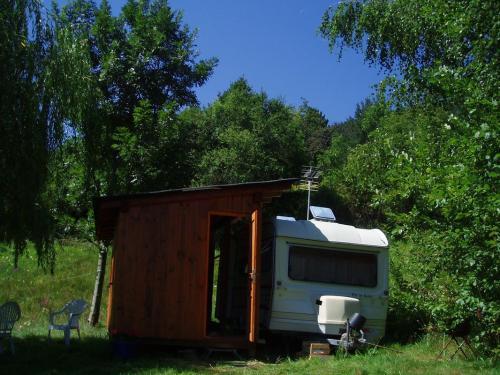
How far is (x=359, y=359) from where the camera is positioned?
8578 millimetres

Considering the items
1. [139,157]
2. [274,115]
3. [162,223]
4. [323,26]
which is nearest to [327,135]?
[274,115]

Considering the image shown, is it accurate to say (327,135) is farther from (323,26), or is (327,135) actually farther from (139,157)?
(139,157)

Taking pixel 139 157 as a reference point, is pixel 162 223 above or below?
below

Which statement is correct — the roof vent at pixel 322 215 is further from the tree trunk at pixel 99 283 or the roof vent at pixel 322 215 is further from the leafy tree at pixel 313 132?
the leafy tree at pixel 313 132

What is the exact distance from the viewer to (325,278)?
10.6 metres

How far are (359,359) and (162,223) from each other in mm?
4019

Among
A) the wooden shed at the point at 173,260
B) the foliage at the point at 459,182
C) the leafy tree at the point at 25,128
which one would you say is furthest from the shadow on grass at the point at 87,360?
the foliage at the point at 459,182

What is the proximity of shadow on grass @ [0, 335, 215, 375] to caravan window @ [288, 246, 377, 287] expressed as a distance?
8.22ft

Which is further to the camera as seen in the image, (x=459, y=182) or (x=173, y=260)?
(x=173, y=260)

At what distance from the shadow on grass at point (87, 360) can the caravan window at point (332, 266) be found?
2.50 meters

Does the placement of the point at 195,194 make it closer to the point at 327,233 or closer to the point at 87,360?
the point at 327,233

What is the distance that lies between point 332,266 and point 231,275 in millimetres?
3259

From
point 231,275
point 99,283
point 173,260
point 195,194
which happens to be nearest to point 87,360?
point 173,260

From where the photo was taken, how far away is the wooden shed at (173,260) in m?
9.60
